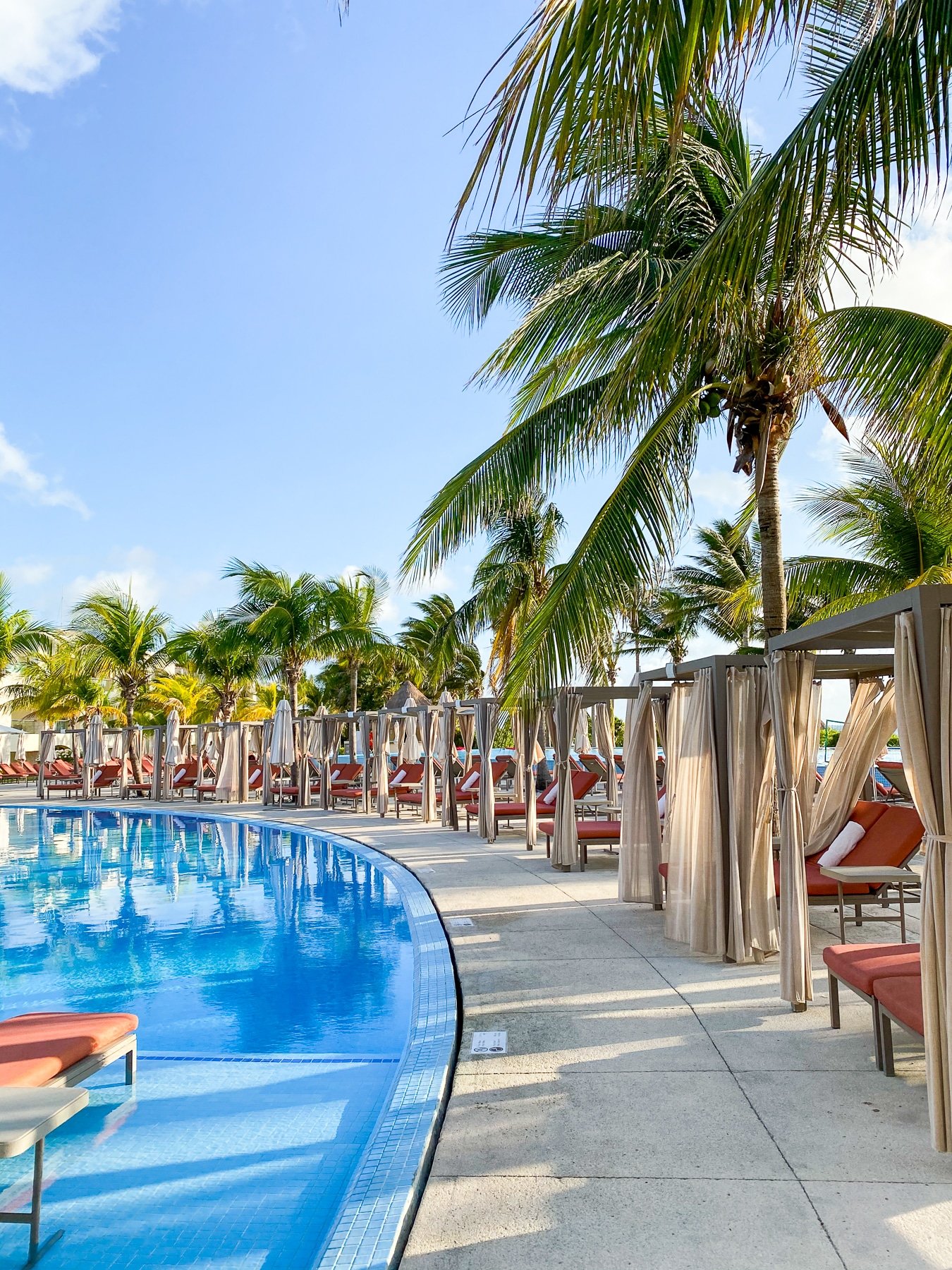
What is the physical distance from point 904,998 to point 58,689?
114 feet

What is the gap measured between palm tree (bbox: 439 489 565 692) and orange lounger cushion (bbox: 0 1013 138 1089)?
17.9 m

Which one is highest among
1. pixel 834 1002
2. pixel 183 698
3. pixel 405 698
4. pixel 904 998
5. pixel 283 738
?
pixel 183 698

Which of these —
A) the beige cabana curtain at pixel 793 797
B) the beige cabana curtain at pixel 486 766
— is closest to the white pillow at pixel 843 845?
the beige cabana curtain at pixel 793 797

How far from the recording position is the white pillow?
7.05 m

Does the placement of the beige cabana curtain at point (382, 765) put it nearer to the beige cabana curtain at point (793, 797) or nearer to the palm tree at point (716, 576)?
the beige cabana curtain at point (793, 797)

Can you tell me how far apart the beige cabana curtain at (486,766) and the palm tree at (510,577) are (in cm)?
813

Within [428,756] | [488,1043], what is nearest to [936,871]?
[488,1043]

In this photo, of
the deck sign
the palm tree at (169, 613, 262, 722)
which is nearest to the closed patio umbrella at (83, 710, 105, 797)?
the palm tree at (169, 613, 262, 722)

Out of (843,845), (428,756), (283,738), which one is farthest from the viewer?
(283,738)

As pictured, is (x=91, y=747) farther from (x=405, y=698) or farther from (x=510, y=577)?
(x=510, y=577)

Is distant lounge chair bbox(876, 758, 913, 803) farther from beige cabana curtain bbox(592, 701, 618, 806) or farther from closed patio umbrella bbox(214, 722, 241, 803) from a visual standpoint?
closed patio umbrella bbox(214, 722, 241, 803)

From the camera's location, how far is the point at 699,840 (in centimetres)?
625

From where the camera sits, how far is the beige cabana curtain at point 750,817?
5816mm

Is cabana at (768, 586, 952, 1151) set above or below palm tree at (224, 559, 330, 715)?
below
